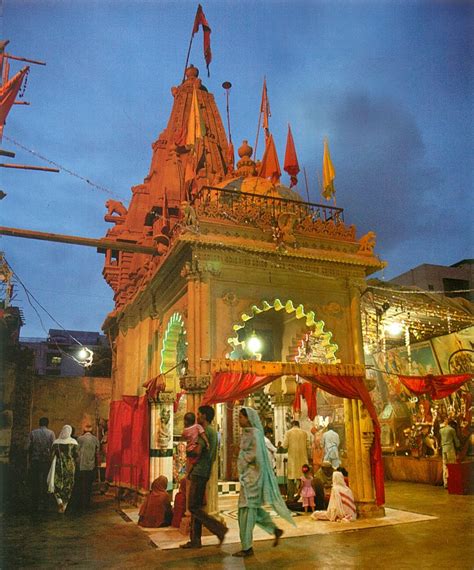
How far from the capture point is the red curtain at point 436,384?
12.3 metres

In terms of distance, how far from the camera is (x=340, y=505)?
927 cm

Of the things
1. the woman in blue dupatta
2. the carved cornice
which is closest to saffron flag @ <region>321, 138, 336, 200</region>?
the carved cornice

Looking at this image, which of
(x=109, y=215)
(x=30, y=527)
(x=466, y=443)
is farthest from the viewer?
(x=109, y=215)

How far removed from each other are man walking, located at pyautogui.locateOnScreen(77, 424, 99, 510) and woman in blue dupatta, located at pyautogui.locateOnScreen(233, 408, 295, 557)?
6682 millimetres

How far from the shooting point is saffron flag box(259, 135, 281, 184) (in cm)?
1266

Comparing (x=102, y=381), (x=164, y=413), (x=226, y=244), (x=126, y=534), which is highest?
(x=226, y=244)

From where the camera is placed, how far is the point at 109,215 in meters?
19.9

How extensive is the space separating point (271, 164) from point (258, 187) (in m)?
0.71

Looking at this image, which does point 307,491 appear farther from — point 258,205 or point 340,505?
point 258,205

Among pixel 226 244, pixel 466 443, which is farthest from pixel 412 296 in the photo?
pixel 226 244

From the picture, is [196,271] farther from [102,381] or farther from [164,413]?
[102,381]

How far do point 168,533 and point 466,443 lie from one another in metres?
9.95

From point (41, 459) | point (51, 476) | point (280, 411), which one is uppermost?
point (280, 411)

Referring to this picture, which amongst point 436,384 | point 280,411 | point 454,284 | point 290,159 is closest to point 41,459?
point 280,411
